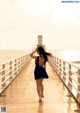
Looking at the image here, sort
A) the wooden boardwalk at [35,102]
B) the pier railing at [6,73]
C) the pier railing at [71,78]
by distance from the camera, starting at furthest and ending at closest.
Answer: the pier railing at [6,73] → the pier railing at [71,78] → the wooden boardwalk at [35,102]

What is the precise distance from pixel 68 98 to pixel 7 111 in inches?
97.4

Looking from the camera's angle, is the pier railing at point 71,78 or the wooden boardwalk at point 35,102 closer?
the wooden boardwalk at point 35,102

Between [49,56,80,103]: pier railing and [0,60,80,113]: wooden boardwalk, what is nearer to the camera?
[0,60,80,113]: wooden boardwalk

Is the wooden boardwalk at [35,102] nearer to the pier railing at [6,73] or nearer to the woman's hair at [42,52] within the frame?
the pier railing at [6,73]

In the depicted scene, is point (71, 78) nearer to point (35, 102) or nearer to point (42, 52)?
point (35, 102)

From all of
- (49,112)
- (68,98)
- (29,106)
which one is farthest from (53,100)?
(49,112)

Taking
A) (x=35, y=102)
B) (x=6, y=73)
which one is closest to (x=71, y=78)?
(x=6, y=73)

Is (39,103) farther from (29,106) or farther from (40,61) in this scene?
(40,61)

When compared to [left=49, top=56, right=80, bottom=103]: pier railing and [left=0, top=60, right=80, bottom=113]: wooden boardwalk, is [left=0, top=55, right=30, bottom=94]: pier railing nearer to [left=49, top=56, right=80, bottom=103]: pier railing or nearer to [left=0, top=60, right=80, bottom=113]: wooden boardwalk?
[left=0, top=60, right=80, bottom=113]: wooden boardwalk

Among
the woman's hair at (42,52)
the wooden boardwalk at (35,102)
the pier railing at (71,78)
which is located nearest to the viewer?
the wooden boardwalk at (35,102)

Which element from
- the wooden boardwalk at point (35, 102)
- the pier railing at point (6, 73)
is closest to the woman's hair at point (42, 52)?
the wooden boardwalk at point (35, 102)

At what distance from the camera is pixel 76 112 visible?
282 inches

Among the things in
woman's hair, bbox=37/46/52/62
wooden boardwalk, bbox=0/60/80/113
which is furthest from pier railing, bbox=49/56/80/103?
woman's hair, bbox=37/46/52/62

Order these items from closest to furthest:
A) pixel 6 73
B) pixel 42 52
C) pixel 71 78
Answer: pixel 42 52 → pixel 71 78 → pixel 6 73
